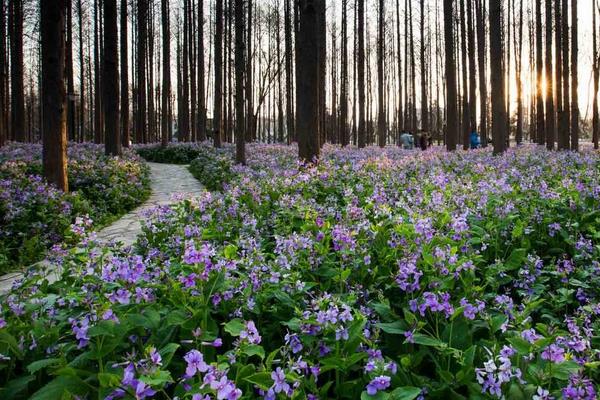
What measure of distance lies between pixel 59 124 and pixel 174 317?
24.2 ft

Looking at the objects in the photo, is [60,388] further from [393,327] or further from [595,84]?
[595,84]

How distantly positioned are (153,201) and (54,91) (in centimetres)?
320

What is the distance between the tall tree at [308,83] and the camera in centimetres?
988

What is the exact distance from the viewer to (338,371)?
221 cm

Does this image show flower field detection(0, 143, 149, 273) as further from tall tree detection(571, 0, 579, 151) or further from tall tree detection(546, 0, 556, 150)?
tall tree detection(571, 0, 579, 151)

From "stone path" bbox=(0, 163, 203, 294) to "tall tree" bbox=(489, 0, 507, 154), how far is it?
843 cm

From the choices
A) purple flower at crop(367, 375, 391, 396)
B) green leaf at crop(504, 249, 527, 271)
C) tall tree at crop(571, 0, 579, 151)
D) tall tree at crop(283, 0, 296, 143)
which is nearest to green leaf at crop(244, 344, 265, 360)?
purple flower at crop(367, 375, 391, 396)

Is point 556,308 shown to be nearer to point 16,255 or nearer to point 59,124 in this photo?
point 16,255

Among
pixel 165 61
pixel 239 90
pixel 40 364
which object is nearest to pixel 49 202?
pixel 40 364

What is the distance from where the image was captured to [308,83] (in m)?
10.0

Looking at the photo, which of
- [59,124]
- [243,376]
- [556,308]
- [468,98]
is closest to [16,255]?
[59,124]

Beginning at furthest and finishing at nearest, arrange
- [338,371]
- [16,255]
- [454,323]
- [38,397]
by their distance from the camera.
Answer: [16,255] → [454,323] → [338,371] → [38,397]

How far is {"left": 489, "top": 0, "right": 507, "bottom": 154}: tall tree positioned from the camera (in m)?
13.6

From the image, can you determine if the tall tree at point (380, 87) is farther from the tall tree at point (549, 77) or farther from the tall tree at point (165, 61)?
the tall tree at point (165, 61)
